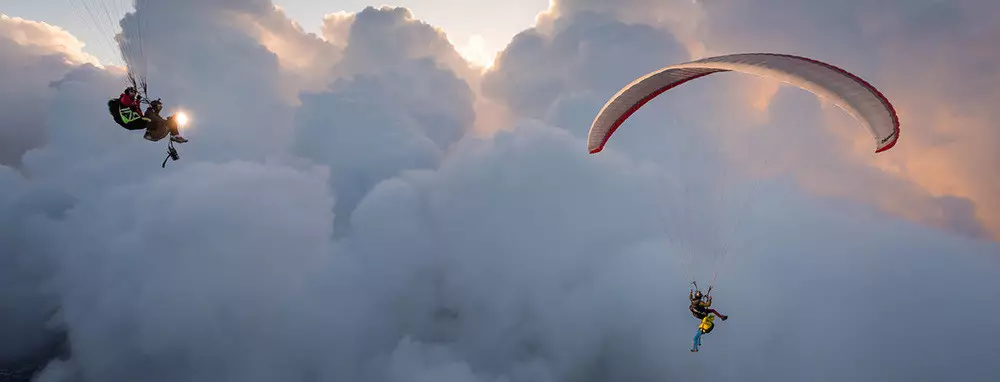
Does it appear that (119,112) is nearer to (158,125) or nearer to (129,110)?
(129,110)

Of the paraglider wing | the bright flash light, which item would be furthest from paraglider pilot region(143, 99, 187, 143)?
the paraglider wing

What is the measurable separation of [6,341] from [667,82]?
318274 mm

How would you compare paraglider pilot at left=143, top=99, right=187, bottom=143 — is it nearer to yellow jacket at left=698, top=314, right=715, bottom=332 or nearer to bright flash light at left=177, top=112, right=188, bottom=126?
bright flash light at left=177, top=112, right=188, bottom=126

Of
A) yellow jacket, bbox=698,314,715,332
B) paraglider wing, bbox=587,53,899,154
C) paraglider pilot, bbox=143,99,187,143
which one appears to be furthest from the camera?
paraglider pilot, bbox=143,99,187,143

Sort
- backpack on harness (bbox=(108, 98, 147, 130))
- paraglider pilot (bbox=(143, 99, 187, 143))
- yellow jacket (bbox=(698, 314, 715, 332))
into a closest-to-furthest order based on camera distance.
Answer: backpack on harness (bbox=(108, 98, 147, 130)) < yellow jacket (bbox=(698, 314, 715, 332)) < paraglider pilot (bbox=(143, 99, 187, 143))

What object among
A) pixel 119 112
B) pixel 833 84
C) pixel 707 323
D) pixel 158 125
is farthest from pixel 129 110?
pixel 707 323

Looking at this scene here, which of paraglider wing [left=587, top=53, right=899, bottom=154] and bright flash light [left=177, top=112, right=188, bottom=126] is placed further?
bright flash light [left=177, top=112, right=188, bottom=126]

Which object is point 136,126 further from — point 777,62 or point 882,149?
point 882,149

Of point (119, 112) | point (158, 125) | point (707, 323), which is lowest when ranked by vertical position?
point (707, 323)

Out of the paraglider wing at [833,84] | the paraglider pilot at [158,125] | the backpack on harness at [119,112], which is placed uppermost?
the paraglider pilot at [158,125]

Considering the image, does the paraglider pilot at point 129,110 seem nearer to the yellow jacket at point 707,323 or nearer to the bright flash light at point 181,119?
the bright flash light at point 181,119

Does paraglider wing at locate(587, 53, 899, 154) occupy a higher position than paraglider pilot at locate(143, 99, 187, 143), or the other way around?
paraglider pilot at locate(143, 99, 187, 143)

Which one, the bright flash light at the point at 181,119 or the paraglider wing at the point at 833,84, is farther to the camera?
the bright flash light at the point at 181,119

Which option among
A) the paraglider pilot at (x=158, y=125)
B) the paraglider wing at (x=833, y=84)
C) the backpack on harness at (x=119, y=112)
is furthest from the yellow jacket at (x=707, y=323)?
the backpack on harness at (x=119, y=112)
